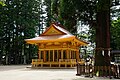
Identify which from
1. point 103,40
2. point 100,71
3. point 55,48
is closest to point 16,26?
point 55,48

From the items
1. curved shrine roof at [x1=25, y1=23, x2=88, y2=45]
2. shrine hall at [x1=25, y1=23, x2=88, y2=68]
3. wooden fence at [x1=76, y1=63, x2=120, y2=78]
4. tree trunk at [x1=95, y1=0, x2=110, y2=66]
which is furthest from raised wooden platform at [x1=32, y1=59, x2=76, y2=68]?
tree trunk at [x1=95, y1=0, x2=110, y2=66]

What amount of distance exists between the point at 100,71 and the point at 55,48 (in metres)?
14.5

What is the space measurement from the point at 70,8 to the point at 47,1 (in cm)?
3407

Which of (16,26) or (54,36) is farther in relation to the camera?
(16,26)

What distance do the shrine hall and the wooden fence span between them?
38.0 ft

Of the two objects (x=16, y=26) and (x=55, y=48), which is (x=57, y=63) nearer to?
(x=55, y=48)

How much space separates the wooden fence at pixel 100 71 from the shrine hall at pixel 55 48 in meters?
11.6

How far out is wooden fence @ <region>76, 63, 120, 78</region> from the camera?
14117 mm

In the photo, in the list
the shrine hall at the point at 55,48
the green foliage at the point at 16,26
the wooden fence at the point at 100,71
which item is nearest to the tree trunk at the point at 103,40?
the wooden fence at the point at 100,71

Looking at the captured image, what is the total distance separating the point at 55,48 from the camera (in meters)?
29.1

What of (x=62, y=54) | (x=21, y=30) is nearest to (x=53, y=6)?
(x=62, y=54)

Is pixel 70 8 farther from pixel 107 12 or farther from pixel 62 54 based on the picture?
pixel 62 54

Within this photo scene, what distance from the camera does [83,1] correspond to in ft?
52.1

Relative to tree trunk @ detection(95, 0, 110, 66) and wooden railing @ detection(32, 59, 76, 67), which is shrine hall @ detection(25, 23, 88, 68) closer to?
wooden railing @ detection(32, 59, 76, 67)
